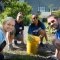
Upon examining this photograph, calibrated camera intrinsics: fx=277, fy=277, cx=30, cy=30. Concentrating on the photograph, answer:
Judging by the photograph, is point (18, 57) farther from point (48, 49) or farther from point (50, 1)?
point (50, 1)

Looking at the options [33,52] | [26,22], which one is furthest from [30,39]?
[26,22]

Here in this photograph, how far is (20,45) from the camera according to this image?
8039 mm

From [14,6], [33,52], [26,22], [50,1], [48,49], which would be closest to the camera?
[33,52]

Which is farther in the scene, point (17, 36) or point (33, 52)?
point (17, 36)

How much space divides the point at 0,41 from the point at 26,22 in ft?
46.2

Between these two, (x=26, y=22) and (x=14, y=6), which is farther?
(x=14, y=6)

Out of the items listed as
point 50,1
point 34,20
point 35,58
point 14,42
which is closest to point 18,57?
point 35,58

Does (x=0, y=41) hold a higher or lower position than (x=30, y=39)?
higher

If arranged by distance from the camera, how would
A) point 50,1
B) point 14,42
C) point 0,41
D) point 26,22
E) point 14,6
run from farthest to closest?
point 50,1
point 14,6
point 26,22
point 14,42
point 0,41

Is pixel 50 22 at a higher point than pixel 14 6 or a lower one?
higher

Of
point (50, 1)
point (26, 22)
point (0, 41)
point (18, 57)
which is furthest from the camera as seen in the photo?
point (50, 1)

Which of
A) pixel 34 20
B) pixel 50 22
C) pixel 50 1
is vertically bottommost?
pixel 50 1

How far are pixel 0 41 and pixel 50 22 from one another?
2.88 ft

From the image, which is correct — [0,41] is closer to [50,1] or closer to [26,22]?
[26,22]
